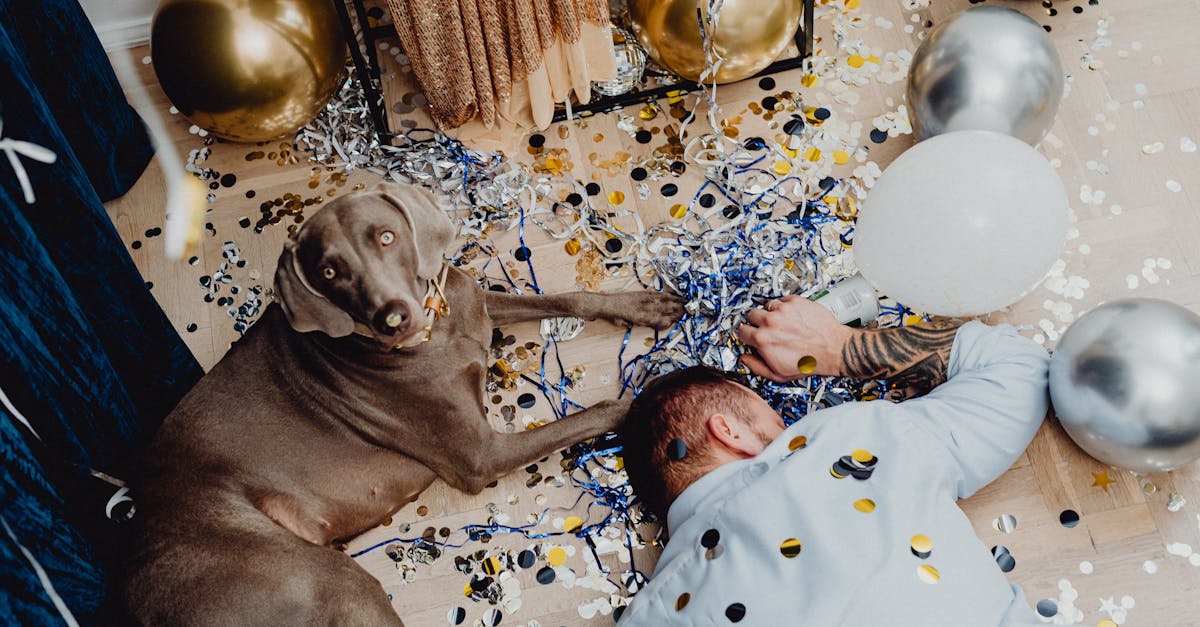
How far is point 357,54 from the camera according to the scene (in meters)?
2.65

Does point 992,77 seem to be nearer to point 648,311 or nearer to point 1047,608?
point 648,311

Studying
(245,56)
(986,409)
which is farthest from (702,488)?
(245,56)

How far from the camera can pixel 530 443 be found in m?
2.31

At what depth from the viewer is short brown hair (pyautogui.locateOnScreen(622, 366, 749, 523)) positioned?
6.46 ft

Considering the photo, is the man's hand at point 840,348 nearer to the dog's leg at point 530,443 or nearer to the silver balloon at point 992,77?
the dog's leg at point 530,443

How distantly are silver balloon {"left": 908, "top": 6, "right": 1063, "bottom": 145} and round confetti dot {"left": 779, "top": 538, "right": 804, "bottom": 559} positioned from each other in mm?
1157

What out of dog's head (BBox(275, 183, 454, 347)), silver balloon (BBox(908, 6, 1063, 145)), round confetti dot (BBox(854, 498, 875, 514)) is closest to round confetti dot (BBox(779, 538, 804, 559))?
round confetti dot (BBox(854, 498, 875, 514))

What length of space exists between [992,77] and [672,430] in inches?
44.8

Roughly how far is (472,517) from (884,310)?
3.71 feet

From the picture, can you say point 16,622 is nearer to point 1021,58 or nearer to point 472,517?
point 472,517

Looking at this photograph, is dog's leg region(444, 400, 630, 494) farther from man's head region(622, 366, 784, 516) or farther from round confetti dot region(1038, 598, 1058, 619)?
round confetti dot region(1038, 598, 1058, 619)

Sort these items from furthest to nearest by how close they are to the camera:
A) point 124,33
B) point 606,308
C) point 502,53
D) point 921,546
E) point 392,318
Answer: point 124,33, point 502,53, point 606,308, point 392,318, point 921,546

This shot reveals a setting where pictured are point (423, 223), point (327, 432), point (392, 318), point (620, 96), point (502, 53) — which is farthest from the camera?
point (620, 96)

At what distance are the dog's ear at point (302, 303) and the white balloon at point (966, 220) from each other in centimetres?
111
